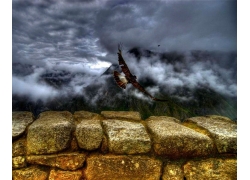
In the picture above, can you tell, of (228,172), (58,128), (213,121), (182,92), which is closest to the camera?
(58,128)

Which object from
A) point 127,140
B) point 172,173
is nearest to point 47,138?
point 127,140

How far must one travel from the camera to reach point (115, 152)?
188cm

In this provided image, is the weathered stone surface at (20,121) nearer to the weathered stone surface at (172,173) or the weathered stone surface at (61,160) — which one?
the weathered stone surface at (61,160)

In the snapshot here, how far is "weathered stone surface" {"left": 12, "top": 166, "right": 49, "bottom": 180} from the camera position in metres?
1.85

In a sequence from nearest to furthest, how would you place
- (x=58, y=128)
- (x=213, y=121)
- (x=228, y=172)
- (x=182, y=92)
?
(x=58, y=128) < (x=228, y=172) < (x=213, y=121) < (x=182, y=92)

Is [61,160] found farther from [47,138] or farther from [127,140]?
[127,140]

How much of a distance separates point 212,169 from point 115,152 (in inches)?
36.4

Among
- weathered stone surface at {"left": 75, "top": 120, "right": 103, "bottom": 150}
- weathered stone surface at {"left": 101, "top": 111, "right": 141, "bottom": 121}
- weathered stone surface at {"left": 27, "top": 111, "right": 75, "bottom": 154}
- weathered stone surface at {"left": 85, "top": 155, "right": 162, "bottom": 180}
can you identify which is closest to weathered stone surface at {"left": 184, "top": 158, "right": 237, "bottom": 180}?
weathered stone surface at {"left": 85, "top": 155, "right": 162, "bottom": 180}

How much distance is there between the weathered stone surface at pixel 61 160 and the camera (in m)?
1.84
